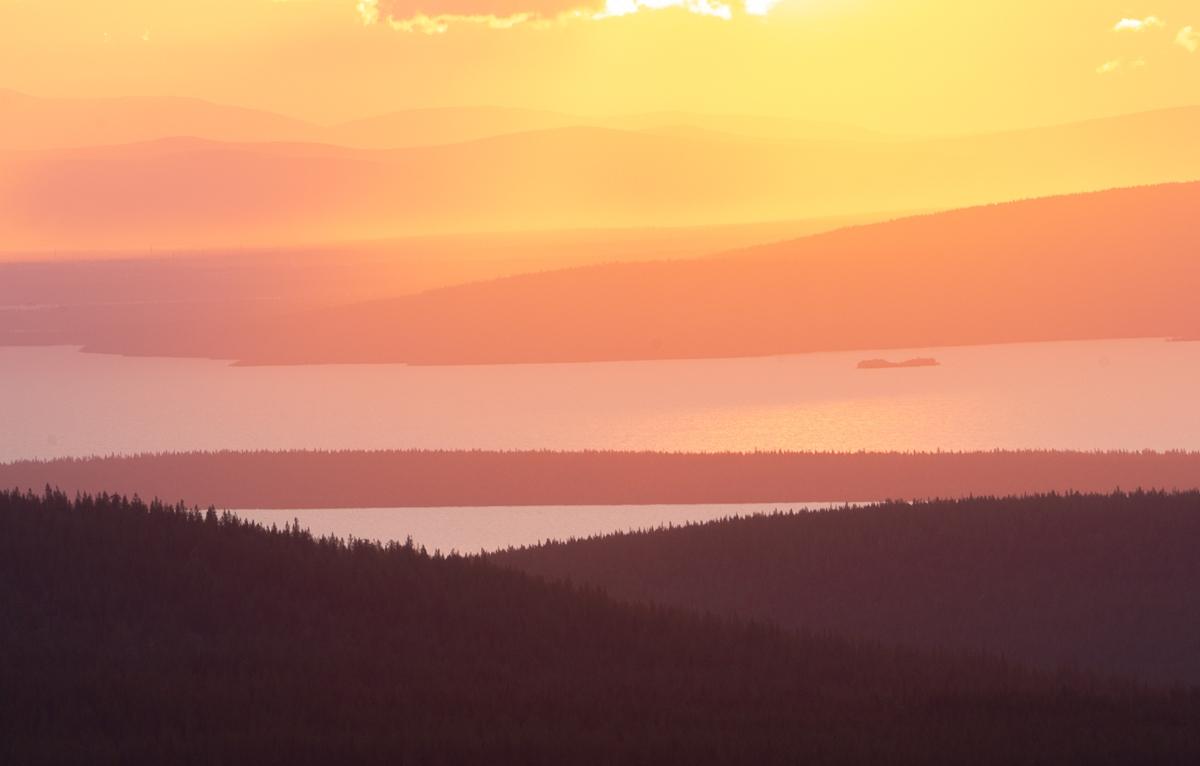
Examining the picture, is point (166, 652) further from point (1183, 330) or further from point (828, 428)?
point (1183, 330)

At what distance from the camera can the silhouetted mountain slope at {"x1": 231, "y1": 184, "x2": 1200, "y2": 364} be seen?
369ft

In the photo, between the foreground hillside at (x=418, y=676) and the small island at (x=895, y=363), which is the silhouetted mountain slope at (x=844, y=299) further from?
the foreground hillside at (x=418, y=676)

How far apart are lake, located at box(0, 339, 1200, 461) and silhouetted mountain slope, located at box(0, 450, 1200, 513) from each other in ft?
3.98

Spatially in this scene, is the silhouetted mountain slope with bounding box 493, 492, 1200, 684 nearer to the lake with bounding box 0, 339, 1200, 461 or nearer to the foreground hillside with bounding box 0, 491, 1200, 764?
the foreground hillside with bounding box 0, 491, 1200, 764

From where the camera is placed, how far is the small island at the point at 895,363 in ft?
316

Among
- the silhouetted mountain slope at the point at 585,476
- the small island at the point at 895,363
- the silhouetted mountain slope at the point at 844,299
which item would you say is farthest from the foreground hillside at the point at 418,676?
the silhouetted mountain slope at the point at 844,299

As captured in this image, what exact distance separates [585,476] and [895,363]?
124 ft

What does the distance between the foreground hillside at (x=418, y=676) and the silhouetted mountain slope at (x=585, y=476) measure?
40.4m

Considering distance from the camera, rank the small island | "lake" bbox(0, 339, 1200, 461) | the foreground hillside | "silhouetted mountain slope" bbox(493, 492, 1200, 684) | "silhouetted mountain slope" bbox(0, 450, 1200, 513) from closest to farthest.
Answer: the foreground hillside → "silhouetted mountain slope" bbox(493, 492, 1200, 684) → "silhouetted mountain slope" bbox(0, 450, 1200, 513) → "lake" bbox(0, 339, 1200, 461) → the small island

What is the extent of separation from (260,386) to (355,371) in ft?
30.9

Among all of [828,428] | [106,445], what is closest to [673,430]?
[828,428]

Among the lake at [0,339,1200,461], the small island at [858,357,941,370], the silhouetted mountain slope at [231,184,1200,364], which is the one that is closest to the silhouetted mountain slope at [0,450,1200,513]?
the lake at [0,339,1200,461]

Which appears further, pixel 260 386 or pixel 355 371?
pixel 355 371

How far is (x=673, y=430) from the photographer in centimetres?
7131
